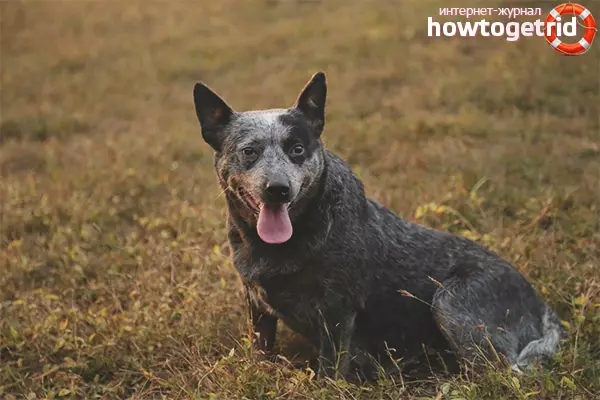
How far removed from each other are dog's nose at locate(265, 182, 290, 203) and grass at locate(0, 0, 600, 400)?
96 centimetres

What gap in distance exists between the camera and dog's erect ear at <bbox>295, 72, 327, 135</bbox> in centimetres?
403

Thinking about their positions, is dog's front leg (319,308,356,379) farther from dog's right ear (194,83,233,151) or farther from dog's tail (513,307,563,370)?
dog's right ear (194,83,233,151)

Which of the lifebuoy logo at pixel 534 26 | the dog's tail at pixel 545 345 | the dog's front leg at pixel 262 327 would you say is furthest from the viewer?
the lifebuoy logo at pixel 534 26

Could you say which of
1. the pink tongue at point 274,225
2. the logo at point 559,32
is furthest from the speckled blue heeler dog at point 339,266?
the logo at point 559,32

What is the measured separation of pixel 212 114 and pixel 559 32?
5139 millimetres

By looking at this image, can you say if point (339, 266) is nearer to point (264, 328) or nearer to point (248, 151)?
point (264, 328)

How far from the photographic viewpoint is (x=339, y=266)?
13.0 ft

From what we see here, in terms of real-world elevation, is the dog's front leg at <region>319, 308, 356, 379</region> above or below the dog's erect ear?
below

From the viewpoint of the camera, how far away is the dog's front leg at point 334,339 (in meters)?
3.97

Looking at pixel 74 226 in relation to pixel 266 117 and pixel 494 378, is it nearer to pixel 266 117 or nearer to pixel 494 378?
pixel 266 117

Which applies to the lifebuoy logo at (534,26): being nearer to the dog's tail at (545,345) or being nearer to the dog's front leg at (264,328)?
the dog's tail at (545,345)

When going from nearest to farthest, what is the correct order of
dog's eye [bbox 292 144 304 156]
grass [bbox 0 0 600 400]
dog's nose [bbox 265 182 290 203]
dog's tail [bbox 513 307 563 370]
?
dog's nose [bbox 265 182 290 203]
dog's eye [bbox 292 144 304 156]
dog's tail [bbox 513 307 563 370]
grass [bbox 0 0 600 400]

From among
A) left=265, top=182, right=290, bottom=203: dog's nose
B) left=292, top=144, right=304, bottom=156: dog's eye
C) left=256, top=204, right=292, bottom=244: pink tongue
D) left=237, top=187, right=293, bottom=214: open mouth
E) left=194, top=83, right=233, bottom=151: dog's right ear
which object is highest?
left=194, top=83, right=233, bottom=151: dog's right ear

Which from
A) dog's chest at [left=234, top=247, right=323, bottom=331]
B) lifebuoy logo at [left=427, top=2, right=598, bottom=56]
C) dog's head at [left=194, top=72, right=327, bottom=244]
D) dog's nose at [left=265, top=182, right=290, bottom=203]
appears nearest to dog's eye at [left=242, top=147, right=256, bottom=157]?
dog's head at [left=194, top=72, right=327, bottom=244]
